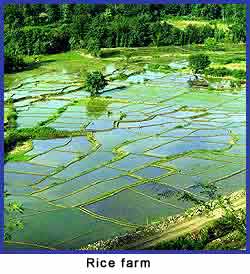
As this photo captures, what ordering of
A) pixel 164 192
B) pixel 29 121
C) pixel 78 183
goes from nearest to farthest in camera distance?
pixel 164 192, pixel 78 183, pixel 29 121

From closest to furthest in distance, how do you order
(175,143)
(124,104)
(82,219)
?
(82,219) < (175,143) < (124,104)

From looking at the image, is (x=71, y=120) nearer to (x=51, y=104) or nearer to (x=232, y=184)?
(x=51, y=104)

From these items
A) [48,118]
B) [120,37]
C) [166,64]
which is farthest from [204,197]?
[120,37]

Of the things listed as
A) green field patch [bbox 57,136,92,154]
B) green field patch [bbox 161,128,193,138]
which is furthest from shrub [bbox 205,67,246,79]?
green field patch [bbox 57,136,92,154]

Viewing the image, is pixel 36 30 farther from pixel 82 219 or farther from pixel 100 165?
pixel 82 219

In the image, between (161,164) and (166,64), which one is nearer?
(161,164)

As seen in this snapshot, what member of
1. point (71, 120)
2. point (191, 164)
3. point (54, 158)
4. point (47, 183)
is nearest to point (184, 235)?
point (47, 183)
